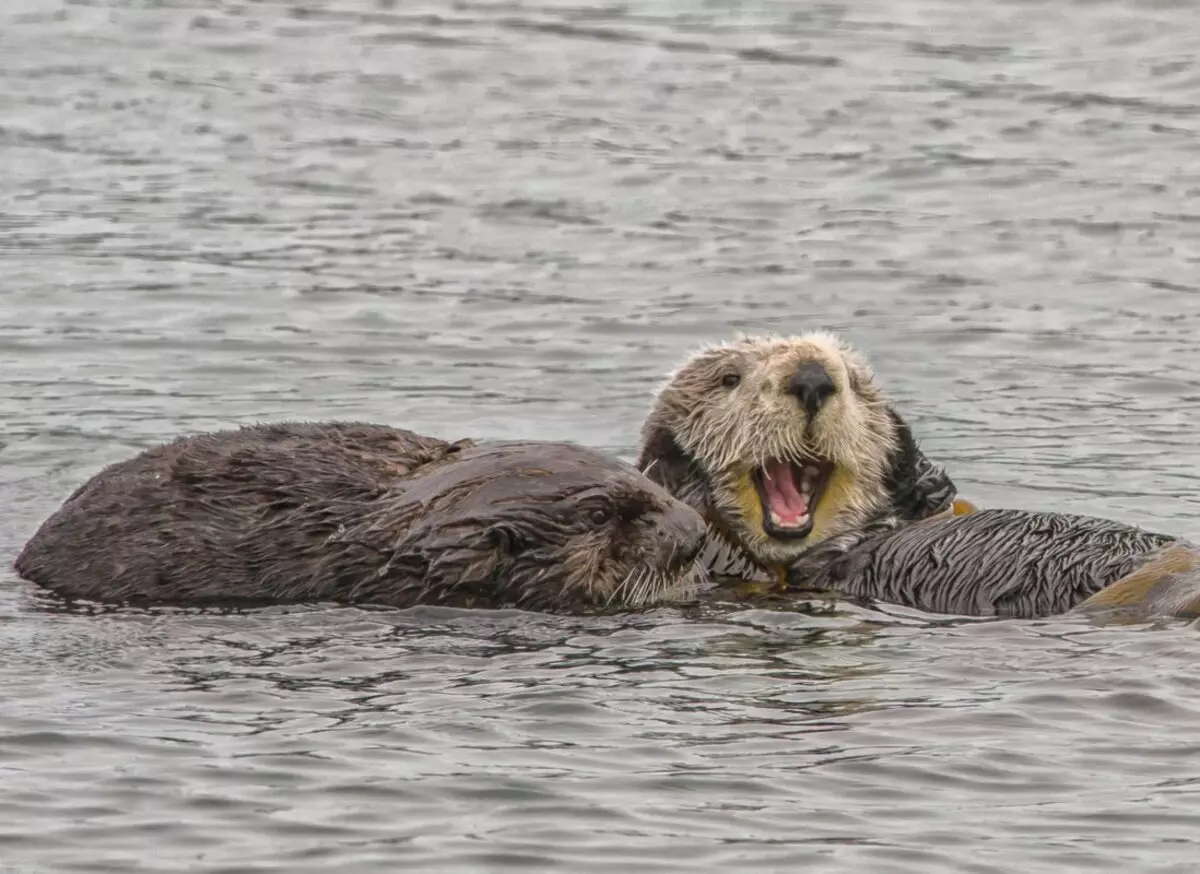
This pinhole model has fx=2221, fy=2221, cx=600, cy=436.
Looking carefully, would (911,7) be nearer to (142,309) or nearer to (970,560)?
(142,309)

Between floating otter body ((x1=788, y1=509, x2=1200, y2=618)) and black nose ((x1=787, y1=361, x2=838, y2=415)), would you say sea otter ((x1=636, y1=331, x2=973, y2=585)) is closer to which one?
black nose ((x1=787, y1=361, x2=838, y2=415))

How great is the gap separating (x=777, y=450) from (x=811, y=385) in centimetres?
26

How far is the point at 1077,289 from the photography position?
12078mm

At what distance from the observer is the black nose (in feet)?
24.1

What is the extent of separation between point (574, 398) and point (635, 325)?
1.20 meters

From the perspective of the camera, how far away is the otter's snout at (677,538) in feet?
22.9

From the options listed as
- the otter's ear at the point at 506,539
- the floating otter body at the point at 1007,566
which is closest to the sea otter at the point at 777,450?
the floating otter body at the point at 1007,566

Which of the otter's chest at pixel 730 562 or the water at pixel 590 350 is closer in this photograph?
the water at pixel 590 350

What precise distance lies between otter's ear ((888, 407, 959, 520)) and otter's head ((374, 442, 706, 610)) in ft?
3.50

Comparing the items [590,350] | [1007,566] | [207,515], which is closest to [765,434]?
[1007,566]

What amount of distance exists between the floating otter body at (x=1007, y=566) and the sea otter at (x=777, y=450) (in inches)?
5.5

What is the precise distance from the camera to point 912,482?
7.92 m

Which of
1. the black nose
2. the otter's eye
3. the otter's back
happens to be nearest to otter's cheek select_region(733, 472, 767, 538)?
the black nose

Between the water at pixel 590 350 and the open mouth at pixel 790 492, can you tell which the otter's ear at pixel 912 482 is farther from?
the water at pixel 590 350
